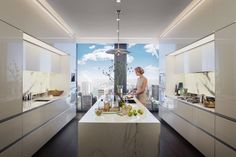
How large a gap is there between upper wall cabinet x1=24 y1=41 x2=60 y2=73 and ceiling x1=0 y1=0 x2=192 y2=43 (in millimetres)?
341

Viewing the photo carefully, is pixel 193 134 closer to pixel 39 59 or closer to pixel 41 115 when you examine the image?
pixel 41 115

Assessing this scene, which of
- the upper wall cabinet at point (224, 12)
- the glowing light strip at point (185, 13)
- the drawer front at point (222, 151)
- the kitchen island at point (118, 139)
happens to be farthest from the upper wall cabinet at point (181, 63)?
the kitchen island at point (118, 139)

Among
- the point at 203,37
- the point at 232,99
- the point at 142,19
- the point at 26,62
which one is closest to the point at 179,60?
the point at 142,19

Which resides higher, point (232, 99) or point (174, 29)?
point (174, 29)

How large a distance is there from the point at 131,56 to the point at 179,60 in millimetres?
2469

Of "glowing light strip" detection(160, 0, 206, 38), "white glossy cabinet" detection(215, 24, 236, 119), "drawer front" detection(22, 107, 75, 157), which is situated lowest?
"drawer front" detection(22, 107, 75, 157)

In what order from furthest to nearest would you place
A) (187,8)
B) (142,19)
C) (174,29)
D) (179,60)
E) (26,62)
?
(179,60)
(174,29)
(142,19)
(187,8)
(26,62)

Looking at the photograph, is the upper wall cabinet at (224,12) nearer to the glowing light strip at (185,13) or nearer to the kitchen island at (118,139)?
the glowing light strip at (185,13)

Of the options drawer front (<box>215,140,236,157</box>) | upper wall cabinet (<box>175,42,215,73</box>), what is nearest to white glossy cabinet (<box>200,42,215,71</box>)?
upper wall cabinet (<box>175,42,215,73</box>)

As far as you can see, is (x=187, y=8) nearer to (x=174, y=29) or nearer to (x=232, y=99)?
(x=174, y=29)

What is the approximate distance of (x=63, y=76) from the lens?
19.0 feet

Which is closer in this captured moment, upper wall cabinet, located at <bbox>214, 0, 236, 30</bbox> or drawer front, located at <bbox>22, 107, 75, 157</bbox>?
upper wall cabinet, located at <bbox>214, 0, 236, 30</bbox>

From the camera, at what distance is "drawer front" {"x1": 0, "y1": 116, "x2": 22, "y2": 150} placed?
2348 mm

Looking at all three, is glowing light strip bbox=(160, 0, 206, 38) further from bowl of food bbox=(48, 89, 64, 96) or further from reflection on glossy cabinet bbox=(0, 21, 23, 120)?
bowl of food bbox=(48, 89, 64, 96)
